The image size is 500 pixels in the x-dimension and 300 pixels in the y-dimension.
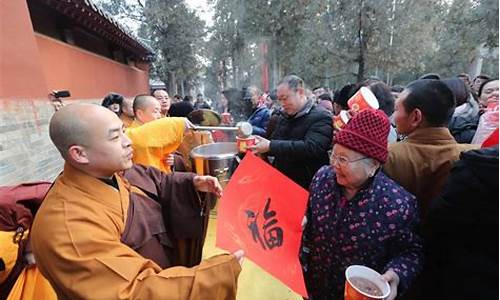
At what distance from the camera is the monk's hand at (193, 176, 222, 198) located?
176cm

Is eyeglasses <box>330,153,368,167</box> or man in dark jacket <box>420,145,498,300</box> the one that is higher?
eyeglasses <box>330,153,368,167</box>

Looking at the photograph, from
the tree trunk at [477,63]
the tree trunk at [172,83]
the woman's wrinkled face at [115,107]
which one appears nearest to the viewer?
the woman's wrinkled face at [115,107]

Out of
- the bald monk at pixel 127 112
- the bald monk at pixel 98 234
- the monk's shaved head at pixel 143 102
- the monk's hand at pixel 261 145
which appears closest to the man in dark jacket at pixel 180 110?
the bald monk at pixel 127 112

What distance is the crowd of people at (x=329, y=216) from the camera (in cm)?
112

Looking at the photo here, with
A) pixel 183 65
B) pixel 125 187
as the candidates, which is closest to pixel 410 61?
pixel 183 65

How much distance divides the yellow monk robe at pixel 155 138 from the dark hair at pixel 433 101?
59.4 inches

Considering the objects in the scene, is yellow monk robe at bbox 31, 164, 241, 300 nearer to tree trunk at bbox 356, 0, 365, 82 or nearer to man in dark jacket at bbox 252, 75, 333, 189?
man in dark jacket at bbox 252, 75, 333, 189

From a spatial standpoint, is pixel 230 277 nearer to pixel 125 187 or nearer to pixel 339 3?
pixel 125 187

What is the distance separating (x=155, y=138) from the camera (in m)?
2.31

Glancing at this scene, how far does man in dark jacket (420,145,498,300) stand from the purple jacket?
0.39ft

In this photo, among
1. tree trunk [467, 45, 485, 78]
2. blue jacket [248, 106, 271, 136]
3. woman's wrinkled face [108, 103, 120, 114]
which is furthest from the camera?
tree trunk [467, 45, 485, 78]

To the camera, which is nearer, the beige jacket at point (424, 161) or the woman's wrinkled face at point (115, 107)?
the beige jacket at point (424, 161)

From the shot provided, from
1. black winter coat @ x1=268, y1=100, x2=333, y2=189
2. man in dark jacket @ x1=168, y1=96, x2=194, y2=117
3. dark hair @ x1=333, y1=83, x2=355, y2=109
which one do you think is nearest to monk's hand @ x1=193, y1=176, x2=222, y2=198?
black winter coat @ x1=268, y1=100, x2=333, y2=189

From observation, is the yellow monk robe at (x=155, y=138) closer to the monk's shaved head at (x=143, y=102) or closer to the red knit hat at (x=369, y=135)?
the monk's shaved head at (x=143, y=102)
